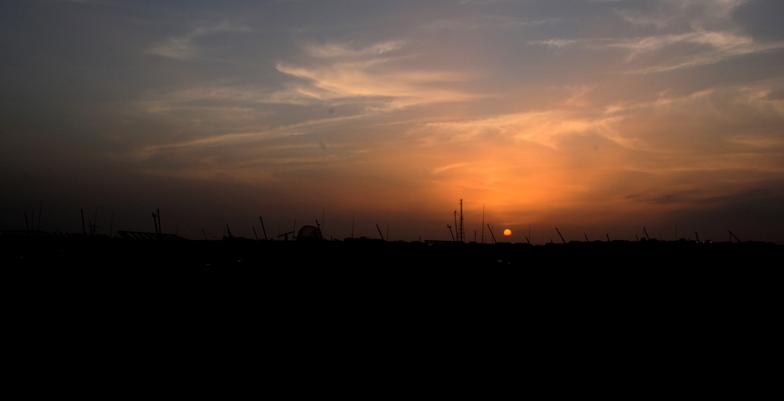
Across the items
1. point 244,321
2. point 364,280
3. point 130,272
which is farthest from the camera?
point 130,272

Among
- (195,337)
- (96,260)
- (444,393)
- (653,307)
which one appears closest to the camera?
(444,393)

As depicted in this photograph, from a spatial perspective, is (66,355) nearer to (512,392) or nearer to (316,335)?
(316,335)

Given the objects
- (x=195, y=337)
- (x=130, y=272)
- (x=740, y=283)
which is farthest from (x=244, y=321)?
(x=740, y=283)

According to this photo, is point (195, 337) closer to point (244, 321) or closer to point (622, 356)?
point (244, 321)

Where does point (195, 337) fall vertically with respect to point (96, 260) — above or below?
below

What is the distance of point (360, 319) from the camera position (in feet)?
43.3

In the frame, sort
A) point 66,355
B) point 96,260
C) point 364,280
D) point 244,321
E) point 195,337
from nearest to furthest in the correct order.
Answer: point 66,355, point 195,337, point 244,321, point 364,280, point 96,260

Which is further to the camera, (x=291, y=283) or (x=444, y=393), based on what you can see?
(x=291, y=283)

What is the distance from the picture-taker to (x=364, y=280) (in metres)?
17.1

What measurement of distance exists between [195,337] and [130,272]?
899 cm

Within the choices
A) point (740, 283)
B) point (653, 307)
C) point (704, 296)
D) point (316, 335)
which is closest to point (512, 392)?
point (316, 335)

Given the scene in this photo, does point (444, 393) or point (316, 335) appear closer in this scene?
point (444, 393)

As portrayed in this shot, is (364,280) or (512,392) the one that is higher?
(364,280)

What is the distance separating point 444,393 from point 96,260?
18862 millimetres
